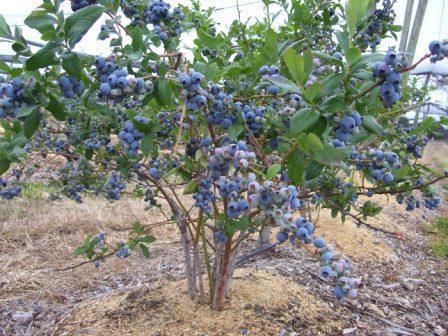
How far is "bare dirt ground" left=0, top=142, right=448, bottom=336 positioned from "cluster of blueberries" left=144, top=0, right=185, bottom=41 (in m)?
1.03

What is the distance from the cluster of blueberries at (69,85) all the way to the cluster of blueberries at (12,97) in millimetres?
96

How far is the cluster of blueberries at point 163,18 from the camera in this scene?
134 centimetres

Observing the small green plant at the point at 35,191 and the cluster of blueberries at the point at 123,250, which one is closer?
the cluster of blueberries at the point at 123,250

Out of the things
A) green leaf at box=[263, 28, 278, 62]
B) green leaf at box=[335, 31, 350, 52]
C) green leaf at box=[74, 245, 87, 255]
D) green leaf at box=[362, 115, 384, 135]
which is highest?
green leaf at box=[263, 28, 278, 62]

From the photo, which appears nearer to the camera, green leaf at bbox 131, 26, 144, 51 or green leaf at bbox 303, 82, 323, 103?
green leaf at bbox 303, 82, 323, 103

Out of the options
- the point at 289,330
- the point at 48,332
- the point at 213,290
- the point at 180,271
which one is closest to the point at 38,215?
the point at 180,271

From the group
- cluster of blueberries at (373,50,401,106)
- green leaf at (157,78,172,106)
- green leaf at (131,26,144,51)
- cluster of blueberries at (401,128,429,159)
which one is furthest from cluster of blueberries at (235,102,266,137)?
cluster of blueberries at (401,128,429,159)

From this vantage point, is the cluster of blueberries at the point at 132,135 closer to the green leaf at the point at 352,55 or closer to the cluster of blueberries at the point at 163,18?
the cluster of blueberries at the point at 163,18

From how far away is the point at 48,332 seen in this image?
2211 mm

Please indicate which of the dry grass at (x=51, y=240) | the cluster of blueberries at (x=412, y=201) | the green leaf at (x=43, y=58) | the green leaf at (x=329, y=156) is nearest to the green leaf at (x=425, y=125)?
the cluster of blueberries at (x=412, y=201)

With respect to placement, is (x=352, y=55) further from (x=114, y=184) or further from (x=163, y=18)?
(x=114, y=184)

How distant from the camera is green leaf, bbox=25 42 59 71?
952mm

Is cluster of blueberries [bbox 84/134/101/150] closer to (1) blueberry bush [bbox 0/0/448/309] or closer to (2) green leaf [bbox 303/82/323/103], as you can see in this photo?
(1) blueberry bush [bbox 0/0/448/309]

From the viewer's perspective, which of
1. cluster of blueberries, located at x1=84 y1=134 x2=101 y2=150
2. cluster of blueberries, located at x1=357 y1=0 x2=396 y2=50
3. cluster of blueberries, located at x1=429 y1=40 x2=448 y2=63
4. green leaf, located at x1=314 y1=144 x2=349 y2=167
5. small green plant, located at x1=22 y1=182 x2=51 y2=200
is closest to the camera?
cluster of blueberries, located at x1=429 y1=40 x2=448 y2=63
